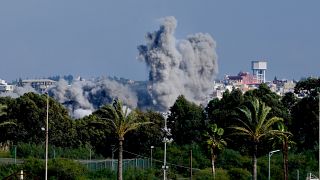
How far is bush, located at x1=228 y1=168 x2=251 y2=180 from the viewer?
81750 mm

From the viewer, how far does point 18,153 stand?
9262cm

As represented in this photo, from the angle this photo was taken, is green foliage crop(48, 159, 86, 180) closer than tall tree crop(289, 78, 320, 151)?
Yes

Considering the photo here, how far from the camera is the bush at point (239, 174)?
8175 cm

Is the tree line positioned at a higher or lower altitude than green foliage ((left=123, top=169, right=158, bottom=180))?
higher

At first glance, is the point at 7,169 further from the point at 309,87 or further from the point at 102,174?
the point at 309,87

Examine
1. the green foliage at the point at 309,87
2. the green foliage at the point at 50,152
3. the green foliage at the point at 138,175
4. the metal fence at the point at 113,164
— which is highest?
the green foliage at the point at 309,87

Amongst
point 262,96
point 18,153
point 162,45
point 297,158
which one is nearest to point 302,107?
point 262,96

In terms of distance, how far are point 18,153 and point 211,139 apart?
739 inches

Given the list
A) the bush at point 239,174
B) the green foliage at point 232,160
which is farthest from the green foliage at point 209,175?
the green foliage at point 232,160

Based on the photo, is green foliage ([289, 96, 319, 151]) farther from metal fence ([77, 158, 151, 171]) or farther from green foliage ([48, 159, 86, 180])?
green foliage ([48, 159, 86, 180])

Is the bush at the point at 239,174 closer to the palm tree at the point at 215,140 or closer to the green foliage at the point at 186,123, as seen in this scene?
the palm tree at the point at 215,140

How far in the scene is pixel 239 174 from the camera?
3238 inches

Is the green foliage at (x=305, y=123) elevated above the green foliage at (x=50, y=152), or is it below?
above

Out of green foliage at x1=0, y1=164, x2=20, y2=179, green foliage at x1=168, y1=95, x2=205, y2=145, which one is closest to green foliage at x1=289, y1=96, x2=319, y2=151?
green foliage at x1=168, y1=95, x2=205, y2=145
